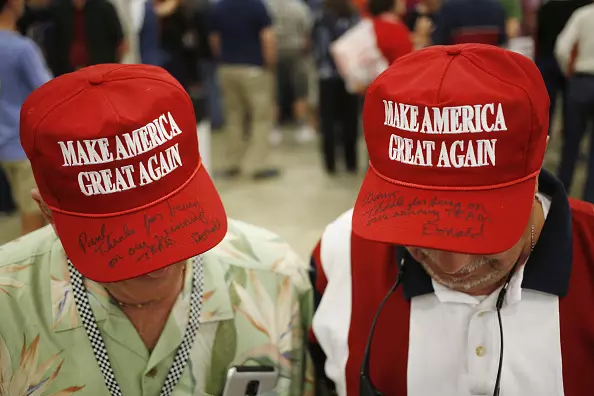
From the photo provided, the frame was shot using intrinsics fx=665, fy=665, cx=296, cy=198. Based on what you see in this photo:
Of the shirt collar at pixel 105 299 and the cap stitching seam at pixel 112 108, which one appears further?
the shirt collar at pixel 105 299

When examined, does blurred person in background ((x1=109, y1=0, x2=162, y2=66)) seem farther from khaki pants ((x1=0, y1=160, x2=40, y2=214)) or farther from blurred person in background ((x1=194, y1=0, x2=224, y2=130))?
khaki pants ((x1=0, y1=160, x2=40, y2=214))

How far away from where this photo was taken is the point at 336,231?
1.45 metres

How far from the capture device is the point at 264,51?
19.0ft

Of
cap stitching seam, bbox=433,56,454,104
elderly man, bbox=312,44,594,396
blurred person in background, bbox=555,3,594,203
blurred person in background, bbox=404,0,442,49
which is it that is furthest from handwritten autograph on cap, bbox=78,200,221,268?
blurred person in background, bbox=404,0,442,49

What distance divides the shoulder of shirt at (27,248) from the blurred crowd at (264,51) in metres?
2.17

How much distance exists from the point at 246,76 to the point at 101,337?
15.2 ft

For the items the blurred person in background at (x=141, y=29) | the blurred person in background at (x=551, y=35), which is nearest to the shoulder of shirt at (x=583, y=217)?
the blurred person in background at (x=551, y=35)

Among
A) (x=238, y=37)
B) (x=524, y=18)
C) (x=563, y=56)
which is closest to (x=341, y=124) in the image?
(x=238, y=37)

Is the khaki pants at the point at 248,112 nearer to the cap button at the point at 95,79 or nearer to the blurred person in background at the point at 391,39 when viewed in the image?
the blurred person in background at the point at 391,39

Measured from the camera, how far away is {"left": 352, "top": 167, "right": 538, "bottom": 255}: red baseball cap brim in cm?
108

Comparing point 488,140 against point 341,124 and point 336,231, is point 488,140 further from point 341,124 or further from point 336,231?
point 341,124

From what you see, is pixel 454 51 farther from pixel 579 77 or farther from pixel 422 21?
pixel 422 21

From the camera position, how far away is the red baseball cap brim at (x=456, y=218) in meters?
1.08
